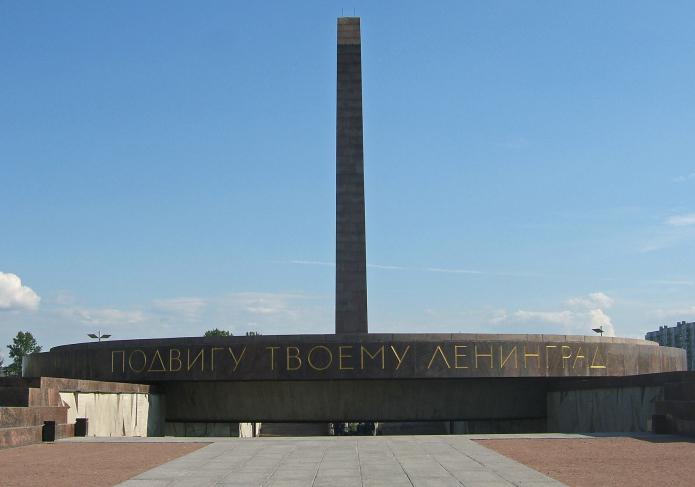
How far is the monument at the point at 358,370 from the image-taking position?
36469 mm

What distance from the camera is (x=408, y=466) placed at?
683 inches

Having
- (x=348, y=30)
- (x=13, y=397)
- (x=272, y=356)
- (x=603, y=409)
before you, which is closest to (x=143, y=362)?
(x=272, y=356)

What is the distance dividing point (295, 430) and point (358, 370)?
2022 inches

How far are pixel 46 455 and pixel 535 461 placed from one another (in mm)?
11343

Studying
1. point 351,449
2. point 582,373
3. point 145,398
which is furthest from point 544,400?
point 351,449

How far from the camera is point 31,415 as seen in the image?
22812 mm

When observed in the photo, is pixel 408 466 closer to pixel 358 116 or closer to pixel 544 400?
pixel 544 400

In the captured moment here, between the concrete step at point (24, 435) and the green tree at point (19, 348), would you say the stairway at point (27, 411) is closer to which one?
the concrete step at point (24, 435)

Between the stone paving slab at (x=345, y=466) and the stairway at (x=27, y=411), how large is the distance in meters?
4.96

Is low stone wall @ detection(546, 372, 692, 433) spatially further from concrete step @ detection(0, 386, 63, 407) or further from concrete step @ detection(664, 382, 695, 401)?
concrete step @ detection(0, 386, 63, 407)

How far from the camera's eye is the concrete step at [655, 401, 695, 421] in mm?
23959

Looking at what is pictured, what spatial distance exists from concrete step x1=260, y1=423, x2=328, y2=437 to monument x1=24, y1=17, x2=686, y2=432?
34839 mm

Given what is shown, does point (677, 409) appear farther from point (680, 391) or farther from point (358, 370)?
point (358, 370)

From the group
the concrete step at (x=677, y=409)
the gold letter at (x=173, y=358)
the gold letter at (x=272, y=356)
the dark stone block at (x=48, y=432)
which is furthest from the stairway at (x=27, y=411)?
the concrete step at (x=677, y=409)
